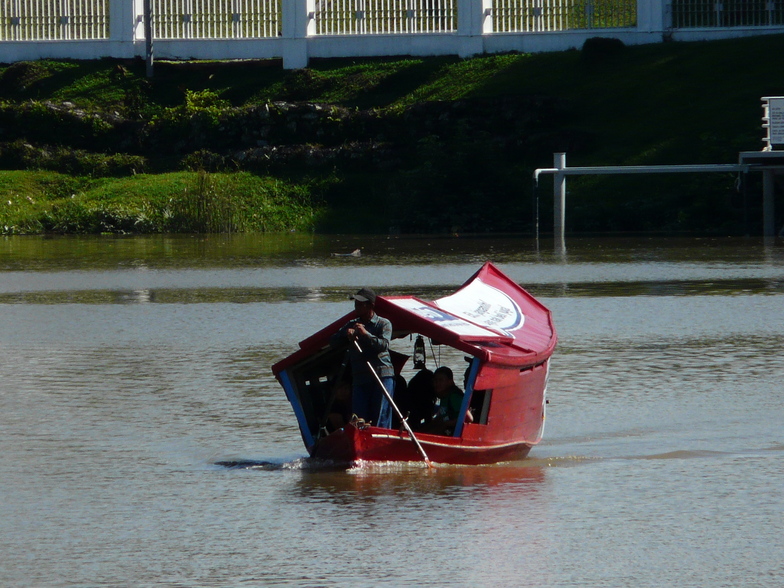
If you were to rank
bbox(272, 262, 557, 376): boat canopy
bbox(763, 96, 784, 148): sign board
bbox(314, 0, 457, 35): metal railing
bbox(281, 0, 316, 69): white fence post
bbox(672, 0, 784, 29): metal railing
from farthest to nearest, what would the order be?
bbox(281, 0, 316, 69): white fence post < bbox(314, 0, 457, 35): metal railing < bbox(672, 0, 784, 29): metal railing < bbox(763, 96, 784, 148): sign board < bbox(272, 262, 557, 376): boat canopy

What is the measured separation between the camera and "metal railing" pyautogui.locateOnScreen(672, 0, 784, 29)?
52.3 metres

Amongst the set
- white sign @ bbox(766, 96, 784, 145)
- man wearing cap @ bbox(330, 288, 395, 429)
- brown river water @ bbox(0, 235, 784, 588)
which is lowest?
brown river water @ bbox(0, 235, 784, 588)

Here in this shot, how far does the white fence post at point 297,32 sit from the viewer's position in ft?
180

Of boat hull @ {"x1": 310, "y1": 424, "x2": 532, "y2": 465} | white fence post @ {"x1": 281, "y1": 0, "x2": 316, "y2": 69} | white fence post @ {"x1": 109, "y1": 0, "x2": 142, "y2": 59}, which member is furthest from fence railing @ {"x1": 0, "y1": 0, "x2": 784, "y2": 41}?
boat hull @ {"x1": 310, "y1": 424, "x2": 532, "y2": 465}

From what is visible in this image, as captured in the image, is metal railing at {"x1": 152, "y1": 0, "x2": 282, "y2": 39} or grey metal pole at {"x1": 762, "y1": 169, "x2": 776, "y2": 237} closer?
grey metal pole at {"x1": 762, "y1": 169, "x2": 776, "y2": 237}

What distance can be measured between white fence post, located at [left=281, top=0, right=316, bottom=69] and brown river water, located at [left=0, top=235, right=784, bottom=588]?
29.7 metres

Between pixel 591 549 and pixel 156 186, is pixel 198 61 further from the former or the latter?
pixel 591 549

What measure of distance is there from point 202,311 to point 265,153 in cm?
2567

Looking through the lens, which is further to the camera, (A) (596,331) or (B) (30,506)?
(A) (596,331)

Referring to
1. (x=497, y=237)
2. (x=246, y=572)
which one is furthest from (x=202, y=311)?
(x=497, y=237)

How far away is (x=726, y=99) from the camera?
156ft

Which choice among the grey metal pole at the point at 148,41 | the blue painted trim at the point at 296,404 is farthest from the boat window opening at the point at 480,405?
the grey metal pole at the point at 148,41

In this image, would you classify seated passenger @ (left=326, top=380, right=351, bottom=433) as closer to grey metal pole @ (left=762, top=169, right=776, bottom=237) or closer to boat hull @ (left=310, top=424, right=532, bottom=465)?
boat hull @ (left=310, top=424, right=532, bottom=465)

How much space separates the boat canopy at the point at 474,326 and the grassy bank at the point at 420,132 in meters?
28.6
